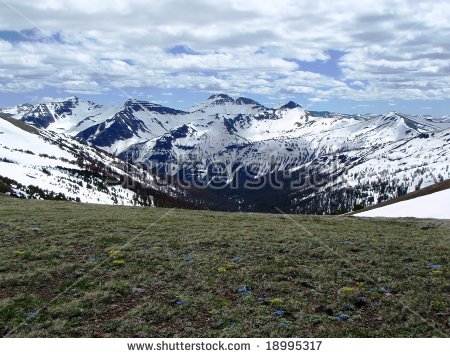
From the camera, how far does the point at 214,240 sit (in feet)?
101

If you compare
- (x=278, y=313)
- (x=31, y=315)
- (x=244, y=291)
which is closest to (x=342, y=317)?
(x=278, y=313)

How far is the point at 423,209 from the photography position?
73.7 metres

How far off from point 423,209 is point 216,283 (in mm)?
64259

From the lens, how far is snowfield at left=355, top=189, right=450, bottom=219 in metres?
68.6

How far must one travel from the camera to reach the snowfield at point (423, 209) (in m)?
68.6

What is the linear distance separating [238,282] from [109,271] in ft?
24.8

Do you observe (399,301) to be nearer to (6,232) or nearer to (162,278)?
(162,278)

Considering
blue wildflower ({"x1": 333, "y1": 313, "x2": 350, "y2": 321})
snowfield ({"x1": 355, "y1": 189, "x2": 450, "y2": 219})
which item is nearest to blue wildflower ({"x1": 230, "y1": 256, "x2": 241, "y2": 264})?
blue wildflower ({"x1": 333, "y1": 313, "x2": 350, "y2": 321})

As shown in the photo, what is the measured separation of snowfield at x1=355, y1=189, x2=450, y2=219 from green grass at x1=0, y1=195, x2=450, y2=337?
38282 millimetres

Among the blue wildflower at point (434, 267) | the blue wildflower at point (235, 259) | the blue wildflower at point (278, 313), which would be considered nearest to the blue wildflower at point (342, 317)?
the blue wildflower at point (278, 313)

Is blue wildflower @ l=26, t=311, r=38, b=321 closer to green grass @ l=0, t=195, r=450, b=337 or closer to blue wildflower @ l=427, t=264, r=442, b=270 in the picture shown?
green grass @ l=0, t=195, r=450, b=337

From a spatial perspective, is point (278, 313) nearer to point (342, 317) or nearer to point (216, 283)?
point (342, 317)

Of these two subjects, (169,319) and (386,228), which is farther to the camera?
(386,228)
